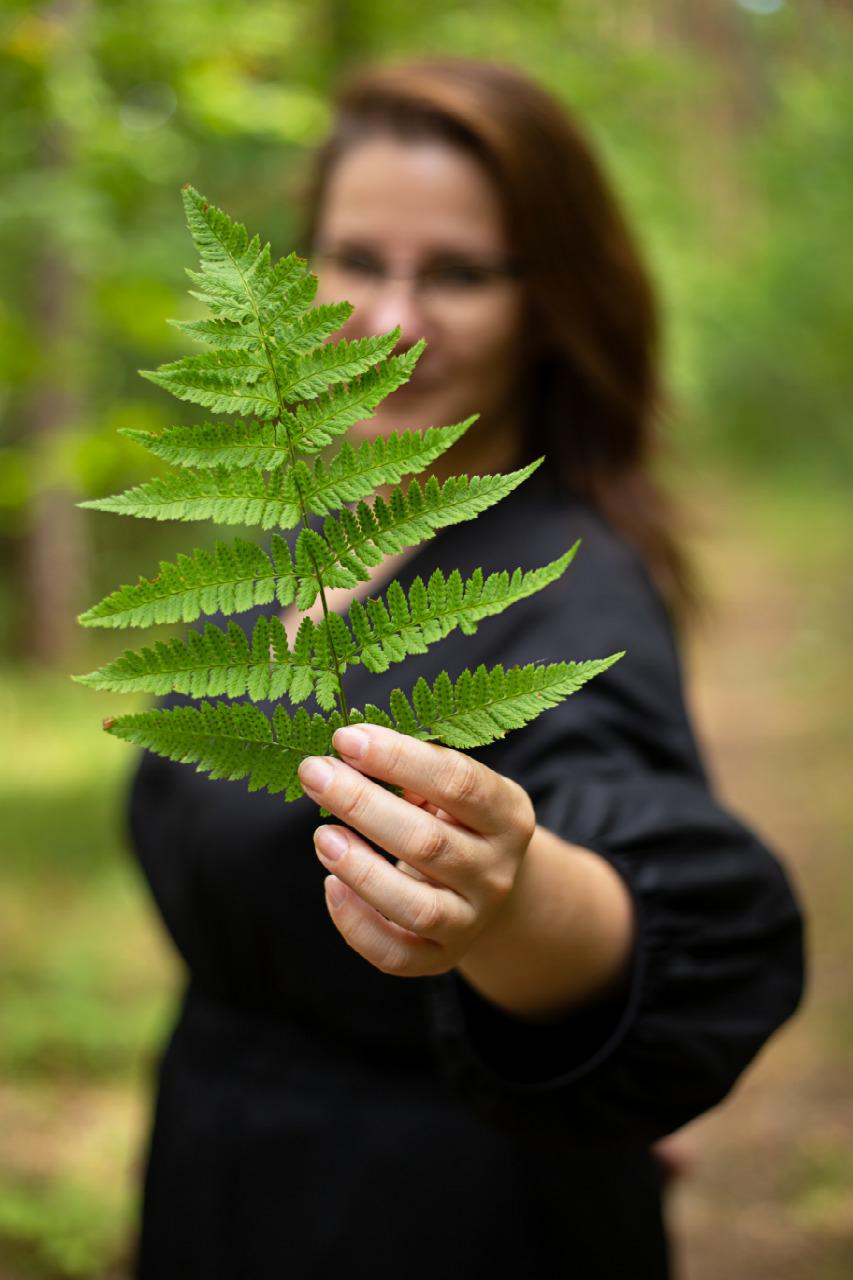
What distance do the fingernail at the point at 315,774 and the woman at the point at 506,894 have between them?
29 centimetres

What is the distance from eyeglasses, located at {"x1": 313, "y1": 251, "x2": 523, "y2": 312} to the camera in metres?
2.07

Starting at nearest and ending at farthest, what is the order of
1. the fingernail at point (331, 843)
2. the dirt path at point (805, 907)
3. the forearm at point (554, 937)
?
1. the fingernail at point (331, 843)
2. the forearm at point (554, 937)
3. the dirt path at point (805, 907)

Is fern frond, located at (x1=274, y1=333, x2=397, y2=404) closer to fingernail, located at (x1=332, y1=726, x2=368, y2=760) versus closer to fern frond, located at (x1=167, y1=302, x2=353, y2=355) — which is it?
fern frond, located at (x1=167, y1=302, x2=353, y2=355)

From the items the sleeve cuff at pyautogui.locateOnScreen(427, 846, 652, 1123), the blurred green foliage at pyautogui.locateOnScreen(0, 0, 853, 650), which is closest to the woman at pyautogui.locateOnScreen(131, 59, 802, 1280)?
the sleeve cuff at pyautogui.locateOnScreen(427, 846, 652, 1123)

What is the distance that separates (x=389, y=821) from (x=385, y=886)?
0.06m

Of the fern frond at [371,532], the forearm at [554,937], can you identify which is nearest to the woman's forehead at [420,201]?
the forearm at [554,937]

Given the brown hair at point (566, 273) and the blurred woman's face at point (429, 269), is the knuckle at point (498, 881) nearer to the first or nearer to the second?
the blurred woman's face at point (429, 269)

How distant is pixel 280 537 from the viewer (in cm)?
87

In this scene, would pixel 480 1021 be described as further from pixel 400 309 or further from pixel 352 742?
pixel 400 309

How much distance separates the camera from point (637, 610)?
1.97 metres

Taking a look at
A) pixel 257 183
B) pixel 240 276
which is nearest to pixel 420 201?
pixel 240 276

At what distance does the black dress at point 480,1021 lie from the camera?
147 cm

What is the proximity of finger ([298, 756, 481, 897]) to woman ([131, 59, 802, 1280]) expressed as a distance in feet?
0.58

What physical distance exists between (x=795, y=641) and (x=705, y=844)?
11.6 metres
